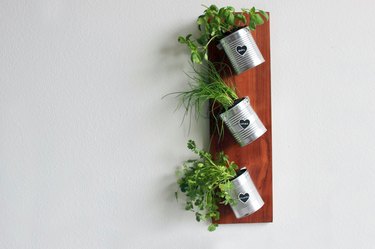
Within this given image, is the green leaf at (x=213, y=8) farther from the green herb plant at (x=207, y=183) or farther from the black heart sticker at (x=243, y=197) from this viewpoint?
the black heart sticker at (x=243, y=197)

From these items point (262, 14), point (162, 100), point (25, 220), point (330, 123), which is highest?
point (262, 14)

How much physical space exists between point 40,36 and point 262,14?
59 cm

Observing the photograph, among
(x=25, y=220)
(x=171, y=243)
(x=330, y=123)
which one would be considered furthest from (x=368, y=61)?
(x=25, y=220)

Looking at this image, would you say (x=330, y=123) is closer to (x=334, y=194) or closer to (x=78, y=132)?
(x=334, y=194)

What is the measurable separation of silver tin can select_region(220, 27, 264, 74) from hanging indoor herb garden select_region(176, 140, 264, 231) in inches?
9.5

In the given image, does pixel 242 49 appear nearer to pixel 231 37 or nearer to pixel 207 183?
pixel 231 37

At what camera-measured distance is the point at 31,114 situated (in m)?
1.15

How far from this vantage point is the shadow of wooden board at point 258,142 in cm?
116

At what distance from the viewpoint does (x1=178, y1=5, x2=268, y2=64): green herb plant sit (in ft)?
3.54

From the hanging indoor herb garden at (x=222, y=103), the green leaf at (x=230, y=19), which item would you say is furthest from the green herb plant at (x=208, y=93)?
the green leaf at (x=230, y=19)

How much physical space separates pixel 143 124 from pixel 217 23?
13.2 inches

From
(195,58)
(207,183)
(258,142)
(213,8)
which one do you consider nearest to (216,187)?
(207,183)

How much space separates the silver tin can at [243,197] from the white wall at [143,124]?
0.43 feet

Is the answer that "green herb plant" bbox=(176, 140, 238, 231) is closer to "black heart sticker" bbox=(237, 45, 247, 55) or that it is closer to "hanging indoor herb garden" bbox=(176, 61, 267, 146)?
"hanging indoor herb garden" bbox=(176, 61, 267, 146)
